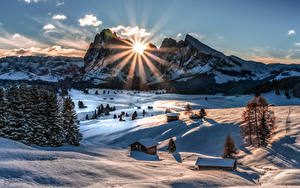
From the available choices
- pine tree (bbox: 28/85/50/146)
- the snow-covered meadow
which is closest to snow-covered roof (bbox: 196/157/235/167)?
the snow-covered meadow

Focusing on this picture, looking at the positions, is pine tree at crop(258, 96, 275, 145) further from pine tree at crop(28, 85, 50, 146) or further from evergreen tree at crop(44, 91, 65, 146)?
pine tree at crop(28, 85, 50, 146)

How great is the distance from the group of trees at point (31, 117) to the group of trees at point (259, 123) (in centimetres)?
3578

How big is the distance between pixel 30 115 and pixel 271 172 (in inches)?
1412

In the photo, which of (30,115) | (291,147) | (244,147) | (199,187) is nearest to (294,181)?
(199,187)

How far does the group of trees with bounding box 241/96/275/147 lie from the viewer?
4431 cm

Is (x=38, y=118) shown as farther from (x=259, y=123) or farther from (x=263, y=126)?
(x=259, y=123)

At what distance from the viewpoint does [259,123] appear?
4609cm

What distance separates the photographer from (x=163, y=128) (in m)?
65.2

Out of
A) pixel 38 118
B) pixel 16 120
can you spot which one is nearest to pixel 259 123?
pixel 38 118

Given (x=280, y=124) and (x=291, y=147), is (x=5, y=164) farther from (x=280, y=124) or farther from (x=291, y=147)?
(x=280, y=124)

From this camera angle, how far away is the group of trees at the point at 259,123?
44312 mm

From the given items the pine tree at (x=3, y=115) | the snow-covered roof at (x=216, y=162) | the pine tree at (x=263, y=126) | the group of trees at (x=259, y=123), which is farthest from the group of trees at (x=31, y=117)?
the pine tree at (x=263, y=126)

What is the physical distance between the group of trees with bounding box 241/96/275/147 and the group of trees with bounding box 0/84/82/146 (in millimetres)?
35784

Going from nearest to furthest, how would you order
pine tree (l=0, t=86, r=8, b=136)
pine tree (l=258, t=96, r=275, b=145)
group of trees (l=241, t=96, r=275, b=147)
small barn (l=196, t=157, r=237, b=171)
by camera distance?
small barn (l=196, t=157, r=237, b=171), pine tree (l=0, t=86, r=8, b=136), pine tree (l=258, t=96, r=275, b=145), group of trees (l=241, t=96, r=275, b=147)
